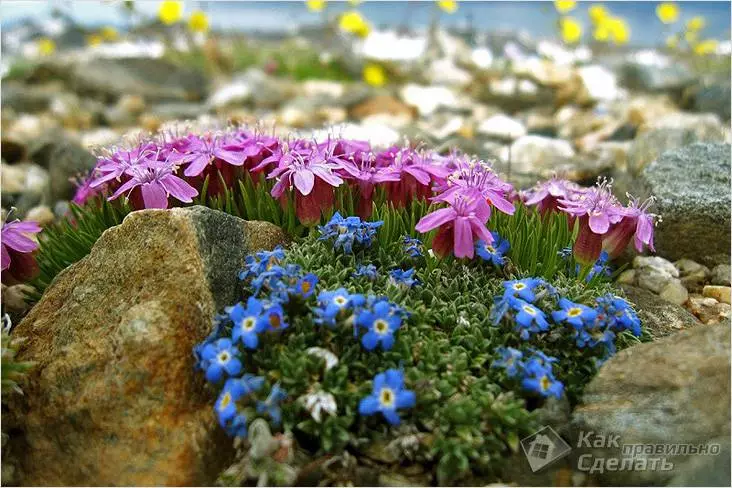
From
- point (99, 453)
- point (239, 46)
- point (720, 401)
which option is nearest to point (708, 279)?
point (720, 401)

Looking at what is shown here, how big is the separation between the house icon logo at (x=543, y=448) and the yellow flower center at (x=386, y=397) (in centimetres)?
51

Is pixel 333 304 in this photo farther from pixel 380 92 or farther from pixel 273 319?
pixel 380 92

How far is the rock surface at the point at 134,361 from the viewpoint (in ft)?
8.95

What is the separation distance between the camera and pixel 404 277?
314 cm

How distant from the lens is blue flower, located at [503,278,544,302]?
3029mm

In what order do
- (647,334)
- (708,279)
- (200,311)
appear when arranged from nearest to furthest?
(200,311)
(647,334)
(708,279)

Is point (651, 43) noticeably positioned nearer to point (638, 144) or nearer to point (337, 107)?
point (337, 107)

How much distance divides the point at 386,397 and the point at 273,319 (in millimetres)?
508

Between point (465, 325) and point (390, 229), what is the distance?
67 cm

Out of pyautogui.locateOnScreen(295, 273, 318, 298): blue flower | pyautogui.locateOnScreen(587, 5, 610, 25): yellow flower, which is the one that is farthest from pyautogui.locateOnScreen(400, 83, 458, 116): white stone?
pyautogui.locateOnScreen(295, 273, 318, 298): blue flower

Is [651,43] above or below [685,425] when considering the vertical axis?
below

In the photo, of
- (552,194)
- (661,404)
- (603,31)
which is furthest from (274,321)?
(603,31)

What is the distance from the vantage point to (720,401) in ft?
8.86

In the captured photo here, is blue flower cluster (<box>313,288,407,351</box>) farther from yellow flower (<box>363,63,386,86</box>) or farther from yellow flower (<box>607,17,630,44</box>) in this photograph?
yellow flower (<box>607,17,630,44</box>)
